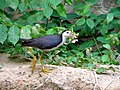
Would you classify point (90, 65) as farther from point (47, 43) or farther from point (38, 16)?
point (38, 16)

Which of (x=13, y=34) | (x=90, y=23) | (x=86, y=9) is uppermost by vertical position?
(x=86, y=9)

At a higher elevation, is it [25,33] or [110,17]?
[110,17]

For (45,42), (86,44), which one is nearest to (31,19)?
(86,44)

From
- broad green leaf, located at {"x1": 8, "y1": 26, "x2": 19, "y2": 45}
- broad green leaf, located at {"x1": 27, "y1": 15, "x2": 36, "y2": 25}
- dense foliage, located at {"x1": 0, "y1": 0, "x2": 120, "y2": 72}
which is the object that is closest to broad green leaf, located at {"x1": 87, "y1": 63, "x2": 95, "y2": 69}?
dense foliage, located at {"x1": 0, "y1": 0, "x2": 120, "y2": 72}

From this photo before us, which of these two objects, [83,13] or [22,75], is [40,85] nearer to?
[22,75]

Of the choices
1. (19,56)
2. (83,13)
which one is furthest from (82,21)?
(19,56)

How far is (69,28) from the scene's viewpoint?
25.3ft

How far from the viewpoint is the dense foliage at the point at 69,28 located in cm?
616

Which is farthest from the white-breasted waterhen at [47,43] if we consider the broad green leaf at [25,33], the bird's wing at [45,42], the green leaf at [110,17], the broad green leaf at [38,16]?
the green leaf at [110,17]

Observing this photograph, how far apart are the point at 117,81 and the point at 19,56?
1.90 meters

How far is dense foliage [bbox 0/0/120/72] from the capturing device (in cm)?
616

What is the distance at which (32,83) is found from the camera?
5289mm

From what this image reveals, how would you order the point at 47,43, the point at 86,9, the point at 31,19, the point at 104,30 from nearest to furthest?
the point at 47,43 → the point at 31,19 → the point at 86,9 → the point at 104,30

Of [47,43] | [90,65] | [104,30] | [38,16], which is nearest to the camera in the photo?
[47,43]
